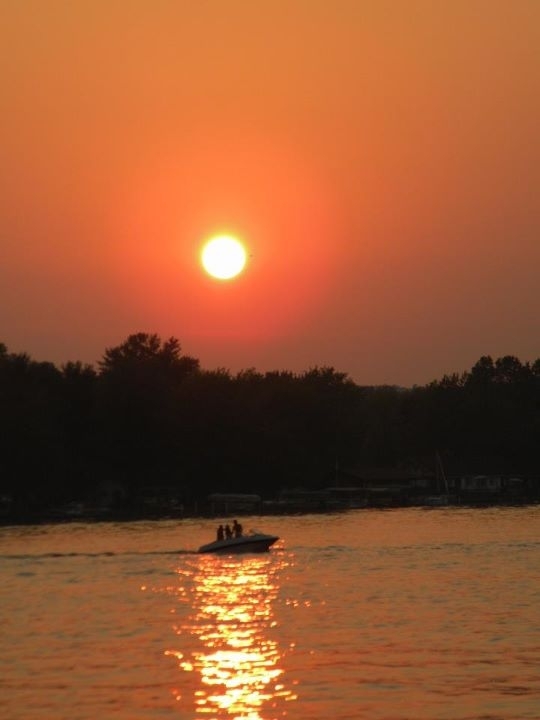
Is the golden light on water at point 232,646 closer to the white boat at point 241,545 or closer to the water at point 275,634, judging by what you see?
the water at point 275,634

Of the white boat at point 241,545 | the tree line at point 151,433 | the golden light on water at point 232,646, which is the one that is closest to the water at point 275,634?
the golden light on water at point 232,646

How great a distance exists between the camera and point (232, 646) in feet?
140

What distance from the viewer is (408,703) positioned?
3222cm

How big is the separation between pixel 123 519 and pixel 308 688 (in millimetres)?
111288

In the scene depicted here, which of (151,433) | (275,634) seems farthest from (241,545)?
(151,433)

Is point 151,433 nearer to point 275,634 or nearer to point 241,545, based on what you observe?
point 241,545

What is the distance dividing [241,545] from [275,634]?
1527 inches

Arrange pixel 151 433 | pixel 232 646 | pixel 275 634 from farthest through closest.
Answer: pixel 151 433 → pixel 275 634 → pixel 232 646

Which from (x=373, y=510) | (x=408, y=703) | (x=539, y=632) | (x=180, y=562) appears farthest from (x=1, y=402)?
(x=408, y=703)

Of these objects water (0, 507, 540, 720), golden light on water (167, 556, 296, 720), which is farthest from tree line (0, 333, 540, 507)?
golden light on water (167, 556, 296, 720)

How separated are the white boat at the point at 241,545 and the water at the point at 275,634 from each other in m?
1.16

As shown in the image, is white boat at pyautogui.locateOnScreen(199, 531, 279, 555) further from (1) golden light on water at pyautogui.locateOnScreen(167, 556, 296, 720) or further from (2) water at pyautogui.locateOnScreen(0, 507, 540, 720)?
(1) golden light on water at pyautogui.locateOnScreen(167, 556, 296, 720)

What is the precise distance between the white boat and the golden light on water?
11507 millimetres

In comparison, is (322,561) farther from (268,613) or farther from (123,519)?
(123,519)
